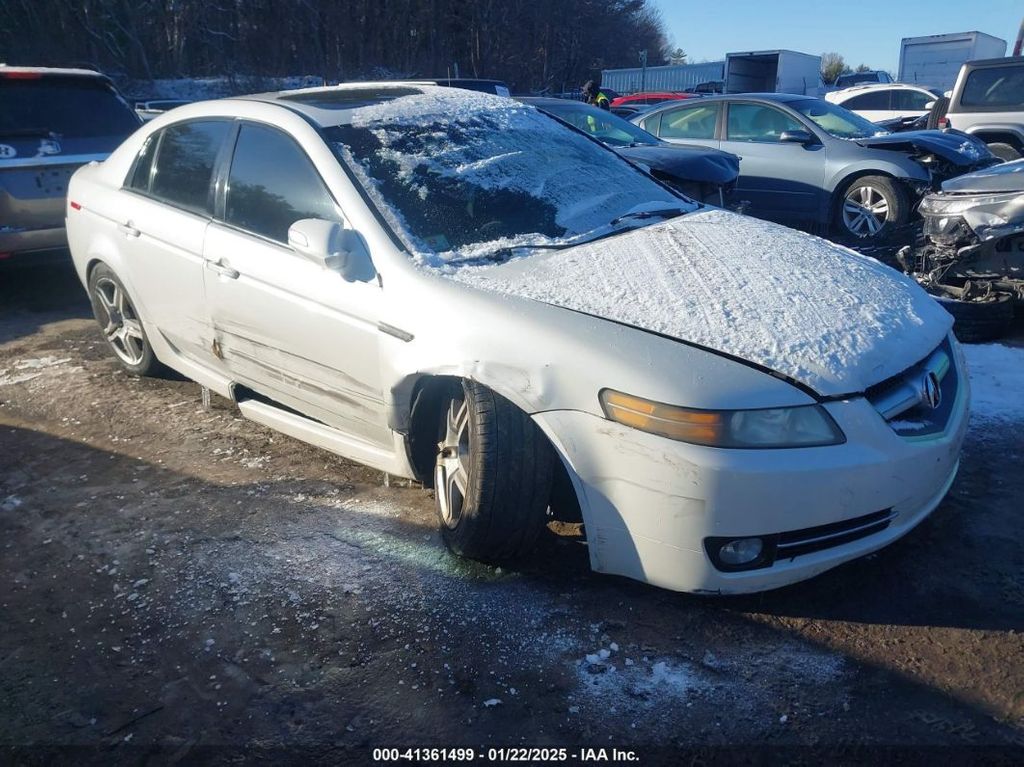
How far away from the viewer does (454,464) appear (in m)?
3.03

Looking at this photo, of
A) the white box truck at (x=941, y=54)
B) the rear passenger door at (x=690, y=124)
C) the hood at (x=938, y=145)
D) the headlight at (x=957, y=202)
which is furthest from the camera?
the white box truck at (x=941, y=54)

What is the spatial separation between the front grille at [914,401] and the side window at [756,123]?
666cm

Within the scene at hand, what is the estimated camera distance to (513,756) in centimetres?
218

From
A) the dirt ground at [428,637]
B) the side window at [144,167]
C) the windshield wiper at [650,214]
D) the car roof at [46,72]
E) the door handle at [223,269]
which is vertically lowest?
the dirt ground at [428,637]

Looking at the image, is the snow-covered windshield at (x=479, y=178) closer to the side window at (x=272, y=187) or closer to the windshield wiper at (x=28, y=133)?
the side window at (x=272, y=187)

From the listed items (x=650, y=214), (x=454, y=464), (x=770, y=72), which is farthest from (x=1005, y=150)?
(x=770, y=72)

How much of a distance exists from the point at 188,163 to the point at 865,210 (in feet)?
21.3

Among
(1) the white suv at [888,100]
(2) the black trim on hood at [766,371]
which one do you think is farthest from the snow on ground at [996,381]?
(1) the white suv at [888,100]

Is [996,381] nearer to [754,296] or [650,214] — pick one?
[650,214]

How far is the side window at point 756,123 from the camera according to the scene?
8.97 m

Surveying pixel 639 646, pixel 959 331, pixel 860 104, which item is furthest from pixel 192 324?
pixel 860 104

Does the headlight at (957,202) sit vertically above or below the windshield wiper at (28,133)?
below

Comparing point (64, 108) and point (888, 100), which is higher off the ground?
point (64, 108)

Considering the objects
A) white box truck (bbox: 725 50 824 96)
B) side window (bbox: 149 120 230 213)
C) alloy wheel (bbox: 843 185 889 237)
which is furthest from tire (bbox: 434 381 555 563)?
white box truck (bbox: 725 50 824 96)
